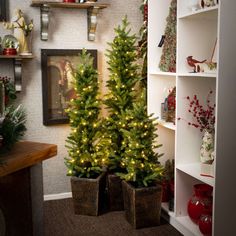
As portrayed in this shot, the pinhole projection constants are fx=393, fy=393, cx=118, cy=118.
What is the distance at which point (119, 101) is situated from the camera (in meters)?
3.53

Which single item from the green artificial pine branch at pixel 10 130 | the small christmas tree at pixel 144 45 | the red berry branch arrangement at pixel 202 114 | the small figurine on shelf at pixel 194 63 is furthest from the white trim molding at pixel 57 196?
the green artificial pine branch at pixel 10 130

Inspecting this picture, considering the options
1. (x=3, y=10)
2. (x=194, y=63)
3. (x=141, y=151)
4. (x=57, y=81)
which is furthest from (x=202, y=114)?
(x=3, y=10)

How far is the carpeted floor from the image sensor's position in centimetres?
314

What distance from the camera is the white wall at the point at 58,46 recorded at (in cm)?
370

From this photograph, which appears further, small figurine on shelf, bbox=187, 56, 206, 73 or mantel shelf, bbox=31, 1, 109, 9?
mantel shelf, bbox=31, 1, 109, 9

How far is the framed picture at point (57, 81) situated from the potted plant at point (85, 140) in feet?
1.31

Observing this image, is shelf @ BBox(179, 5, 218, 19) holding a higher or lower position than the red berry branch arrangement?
higher

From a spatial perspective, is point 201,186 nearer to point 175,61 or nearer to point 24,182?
point 175,61

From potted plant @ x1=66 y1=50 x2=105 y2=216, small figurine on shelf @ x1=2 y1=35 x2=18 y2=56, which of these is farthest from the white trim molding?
small figurine on shelf @ x1=2 y1=35 x2=18 y2=56

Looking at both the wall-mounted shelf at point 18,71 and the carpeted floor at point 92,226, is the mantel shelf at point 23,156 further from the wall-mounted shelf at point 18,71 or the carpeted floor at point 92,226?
the wall-mounted shelf at point 18,71

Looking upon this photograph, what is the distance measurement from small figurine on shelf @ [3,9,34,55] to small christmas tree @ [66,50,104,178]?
57 cm

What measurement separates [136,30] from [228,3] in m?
1.67

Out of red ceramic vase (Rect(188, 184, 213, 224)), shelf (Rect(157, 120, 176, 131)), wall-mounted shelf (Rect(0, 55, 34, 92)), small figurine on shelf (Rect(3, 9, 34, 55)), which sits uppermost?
small figurine on shelf (Rect(3, 9, 34, 55))

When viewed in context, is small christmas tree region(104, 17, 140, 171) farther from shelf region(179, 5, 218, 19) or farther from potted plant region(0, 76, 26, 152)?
potted plant region(0, 76, 26, 152)
